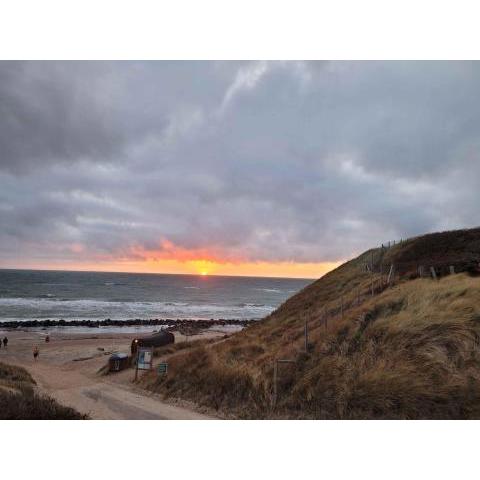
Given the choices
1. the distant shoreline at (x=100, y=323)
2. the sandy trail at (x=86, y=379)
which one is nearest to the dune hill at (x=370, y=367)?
the sandy trail at (x=86, y=379)

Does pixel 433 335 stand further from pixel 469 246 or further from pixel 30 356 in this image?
pixel 30 356

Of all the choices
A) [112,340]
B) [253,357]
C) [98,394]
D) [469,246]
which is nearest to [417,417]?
[253,357]

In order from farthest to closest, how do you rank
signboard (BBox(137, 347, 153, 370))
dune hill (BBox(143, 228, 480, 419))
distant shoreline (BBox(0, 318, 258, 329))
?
1. distant shoreline (BBox(0, 318, 258, 329))
2. signboard (BBox(137, 347, 153, 370))
3. dune hill (BBox(143, 228, 480, 419))

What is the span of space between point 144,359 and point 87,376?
5.87m

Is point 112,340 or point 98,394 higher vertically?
point 98,394

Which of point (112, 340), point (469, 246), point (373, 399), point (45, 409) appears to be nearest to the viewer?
point (45, 409)

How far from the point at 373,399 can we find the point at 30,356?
31.2 metres

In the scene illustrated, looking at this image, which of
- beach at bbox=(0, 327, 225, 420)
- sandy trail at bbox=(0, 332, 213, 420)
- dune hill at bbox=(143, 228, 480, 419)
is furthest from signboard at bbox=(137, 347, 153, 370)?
dune hill at bbox=(143, 228, 480, 419)

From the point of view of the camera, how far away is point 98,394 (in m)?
15.9

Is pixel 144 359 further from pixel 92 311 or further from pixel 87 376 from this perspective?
pixel 92 311

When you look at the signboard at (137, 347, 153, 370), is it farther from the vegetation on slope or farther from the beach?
the vegetation on slope

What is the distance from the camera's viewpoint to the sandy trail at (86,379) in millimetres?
12773

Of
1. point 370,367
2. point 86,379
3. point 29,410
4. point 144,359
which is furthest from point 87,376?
point 370,367

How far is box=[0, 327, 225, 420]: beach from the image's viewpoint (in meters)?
12.9
